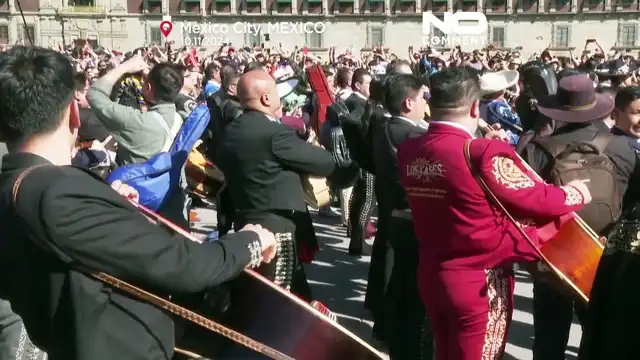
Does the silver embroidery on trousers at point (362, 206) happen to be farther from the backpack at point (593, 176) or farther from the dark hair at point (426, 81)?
the backpack at point (593, 176)

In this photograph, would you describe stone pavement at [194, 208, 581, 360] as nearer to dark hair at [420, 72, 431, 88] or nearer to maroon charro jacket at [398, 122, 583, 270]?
dark hair at [420, 72, 431, 88]

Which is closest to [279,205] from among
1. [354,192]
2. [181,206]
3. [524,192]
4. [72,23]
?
[181,206]

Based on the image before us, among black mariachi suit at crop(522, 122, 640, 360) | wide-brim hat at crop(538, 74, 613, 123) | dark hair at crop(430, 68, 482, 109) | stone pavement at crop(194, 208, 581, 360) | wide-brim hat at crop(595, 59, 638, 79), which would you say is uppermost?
dark hair at crop(430, 68, 482, 109)

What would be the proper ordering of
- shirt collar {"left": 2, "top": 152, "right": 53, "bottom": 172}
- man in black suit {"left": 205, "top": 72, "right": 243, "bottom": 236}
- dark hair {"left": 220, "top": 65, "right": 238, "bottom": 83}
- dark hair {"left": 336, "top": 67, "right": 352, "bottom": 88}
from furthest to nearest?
dark hair {"left": 336, "top": 67, "right": 352, "bottom": 88} → dark hair {"left": 220, "top": 65, "right": 238, "bottom": 83} → man in black suit {"left": 205, "top": 72, "right": 243, "bottom": 236} → shirt collar {"left": 2, "top": 152, "right": 53, "bottom": 172}

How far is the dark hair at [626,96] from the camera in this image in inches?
168

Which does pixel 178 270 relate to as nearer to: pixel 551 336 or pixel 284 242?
pixel 284 242

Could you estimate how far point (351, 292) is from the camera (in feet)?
21.1

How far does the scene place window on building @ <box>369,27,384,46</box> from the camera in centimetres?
5978

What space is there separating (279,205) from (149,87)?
6.07 ft

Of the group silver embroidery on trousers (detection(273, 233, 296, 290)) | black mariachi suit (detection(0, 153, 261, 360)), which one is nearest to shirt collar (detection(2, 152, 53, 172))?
black mariachi suit (detection(0, 153, 261, 360))

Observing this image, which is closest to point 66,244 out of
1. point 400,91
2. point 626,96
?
point 400,91

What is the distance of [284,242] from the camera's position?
4.30m

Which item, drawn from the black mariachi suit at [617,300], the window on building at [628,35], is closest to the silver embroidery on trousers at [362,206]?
the black mariachi suit at [617,300]

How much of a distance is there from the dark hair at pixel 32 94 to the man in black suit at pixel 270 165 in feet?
7.36
